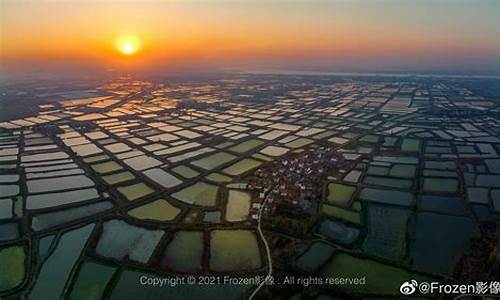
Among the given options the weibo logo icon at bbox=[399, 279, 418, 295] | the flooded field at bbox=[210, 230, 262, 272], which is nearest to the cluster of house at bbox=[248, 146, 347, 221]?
the flooded field at bbox=[210, 230, 262, 272]

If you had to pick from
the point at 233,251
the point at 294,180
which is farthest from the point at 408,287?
the point at 294,180

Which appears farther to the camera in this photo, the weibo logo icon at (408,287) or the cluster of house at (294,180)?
the cluster of house at (294,180)

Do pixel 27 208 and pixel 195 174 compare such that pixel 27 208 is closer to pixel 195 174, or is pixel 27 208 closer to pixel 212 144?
pixel 195 174

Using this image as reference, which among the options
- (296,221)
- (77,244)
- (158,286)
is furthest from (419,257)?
(77,244)

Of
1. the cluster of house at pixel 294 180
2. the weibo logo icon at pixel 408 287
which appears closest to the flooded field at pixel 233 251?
the cluster of house at pixel 294 180

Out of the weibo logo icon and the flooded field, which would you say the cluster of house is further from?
the weibo logo icon

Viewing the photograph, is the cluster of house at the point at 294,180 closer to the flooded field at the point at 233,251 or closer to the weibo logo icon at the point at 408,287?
the flooded field at the point at 233,251

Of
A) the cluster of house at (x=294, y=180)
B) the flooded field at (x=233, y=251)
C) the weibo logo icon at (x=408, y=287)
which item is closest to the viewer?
the weibo logo icon at (x=408, y=287)

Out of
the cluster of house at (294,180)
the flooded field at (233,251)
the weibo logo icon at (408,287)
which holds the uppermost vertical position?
the cluster of house at (294,180)
